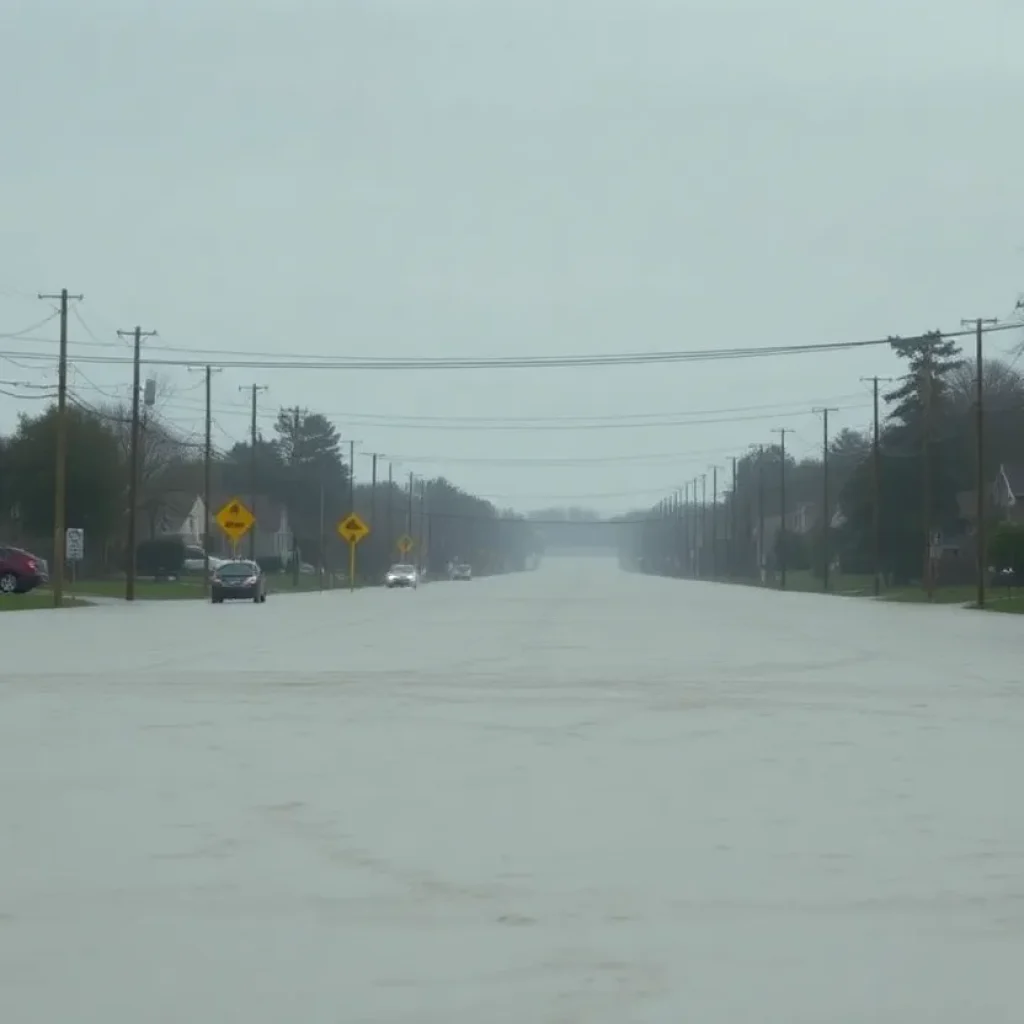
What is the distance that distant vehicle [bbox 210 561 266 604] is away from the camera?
2753 inches

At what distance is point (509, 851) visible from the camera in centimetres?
1147

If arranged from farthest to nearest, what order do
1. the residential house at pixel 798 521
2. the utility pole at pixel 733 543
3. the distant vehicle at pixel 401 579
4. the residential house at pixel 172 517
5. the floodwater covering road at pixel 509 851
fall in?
1. the residential house at pixel 798 521
2. the utility pole at pixel 733 543
3. the residential house at pixel 172 517
4. the distant vehicle at pixel 401 579
5. the floodwater covering road at pixel 509 851

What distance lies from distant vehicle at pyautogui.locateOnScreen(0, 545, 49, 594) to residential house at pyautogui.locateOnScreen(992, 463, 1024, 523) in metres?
58.0

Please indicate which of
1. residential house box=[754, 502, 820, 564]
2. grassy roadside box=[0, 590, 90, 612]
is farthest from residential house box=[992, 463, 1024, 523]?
grassy roadside box=[0, 590, 90, 612]

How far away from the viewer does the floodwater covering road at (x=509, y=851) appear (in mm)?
8062

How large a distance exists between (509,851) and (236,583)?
195 ft

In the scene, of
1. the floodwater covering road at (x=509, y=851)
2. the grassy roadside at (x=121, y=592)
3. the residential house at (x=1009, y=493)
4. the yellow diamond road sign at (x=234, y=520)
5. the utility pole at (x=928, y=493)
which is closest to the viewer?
the floodwater covering road at (x=509, y=851)

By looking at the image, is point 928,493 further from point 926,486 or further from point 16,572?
point 16,572

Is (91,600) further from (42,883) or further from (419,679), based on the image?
(42,883)

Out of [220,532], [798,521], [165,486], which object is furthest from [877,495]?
[798,521]

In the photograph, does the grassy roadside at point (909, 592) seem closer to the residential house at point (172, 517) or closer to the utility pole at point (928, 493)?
the utility pole at point (928, 493)

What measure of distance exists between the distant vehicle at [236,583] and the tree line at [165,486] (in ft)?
Answer: 15.5

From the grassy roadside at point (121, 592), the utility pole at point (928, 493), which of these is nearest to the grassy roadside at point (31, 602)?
the grassy roadside at point (121, 592)

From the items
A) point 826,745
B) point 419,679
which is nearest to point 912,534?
point 419,679
